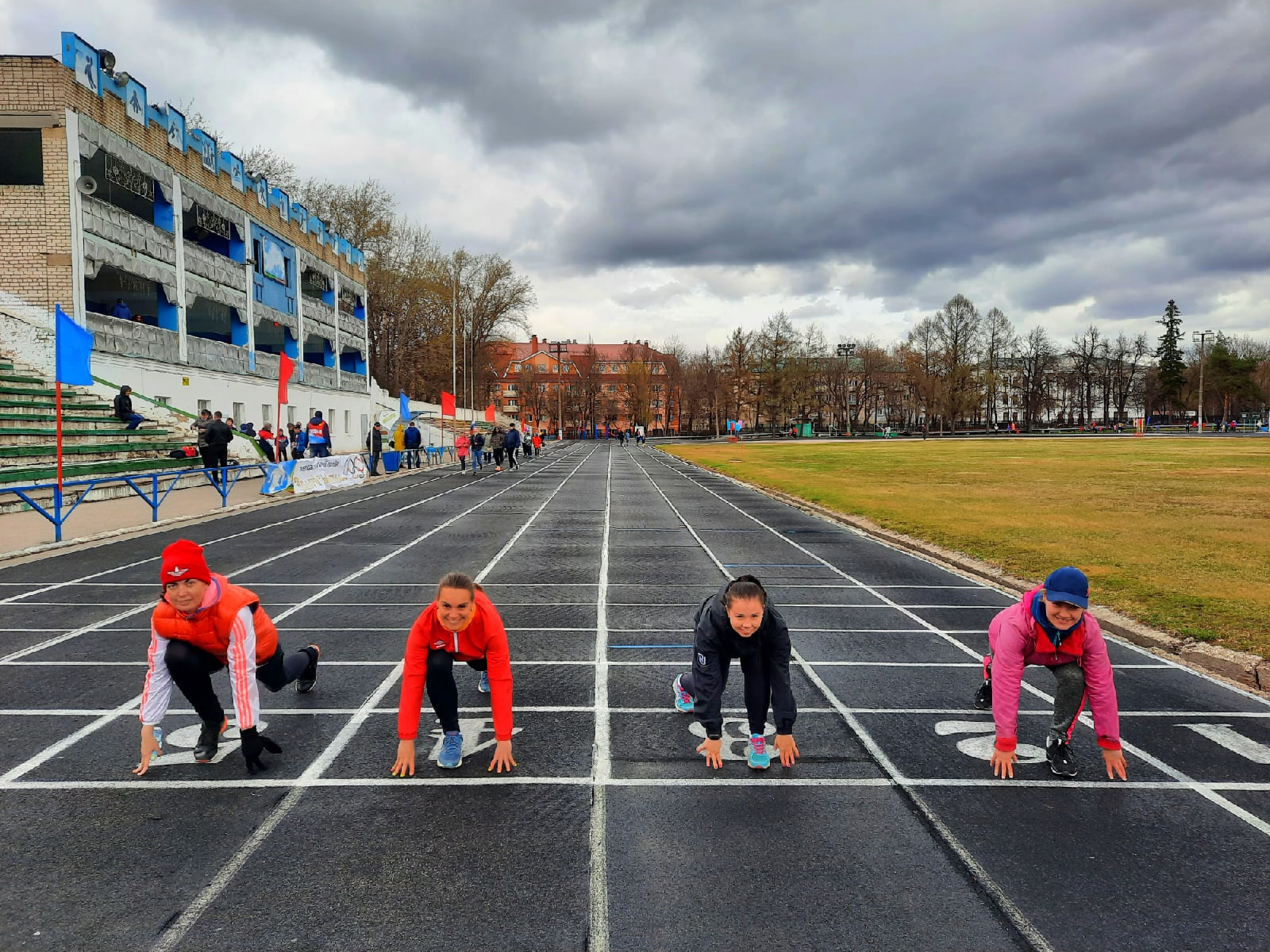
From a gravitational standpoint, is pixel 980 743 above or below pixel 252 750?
below

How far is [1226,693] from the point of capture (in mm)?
6129

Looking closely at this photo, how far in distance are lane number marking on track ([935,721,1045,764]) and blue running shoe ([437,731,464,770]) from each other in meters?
3.09

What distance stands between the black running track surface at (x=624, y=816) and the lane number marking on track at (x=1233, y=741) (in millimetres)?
27

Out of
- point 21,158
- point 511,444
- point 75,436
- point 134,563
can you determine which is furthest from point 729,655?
point 511,444

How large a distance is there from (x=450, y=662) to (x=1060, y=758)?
357 cm

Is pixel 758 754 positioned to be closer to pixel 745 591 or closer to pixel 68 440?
pixel 745 591

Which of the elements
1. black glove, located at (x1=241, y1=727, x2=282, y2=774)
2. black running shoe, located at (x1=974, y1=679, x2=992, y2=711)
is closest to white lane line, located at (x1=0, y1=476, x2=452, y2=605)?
black glove, located at (x1=241, y1=727, x2=282, y2=774)

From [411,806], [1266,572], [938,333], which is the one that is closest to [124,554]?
[411,806]

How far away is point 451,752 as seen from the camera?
4.56m

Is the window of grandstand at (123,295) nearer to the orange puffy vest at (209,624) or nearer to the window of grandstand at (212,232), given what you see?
the window of grandstand at (212,232)

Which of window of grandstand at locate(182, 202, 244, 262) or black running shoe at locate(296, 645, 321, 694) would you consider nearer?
black running shoe at locate(296, 645, 321, 694)

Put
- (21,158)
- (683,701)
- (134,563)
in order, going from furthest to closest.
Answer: (21,158) → (134,563) → (683,701)

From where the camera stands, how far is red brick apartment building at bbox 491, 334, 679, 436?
116 meters

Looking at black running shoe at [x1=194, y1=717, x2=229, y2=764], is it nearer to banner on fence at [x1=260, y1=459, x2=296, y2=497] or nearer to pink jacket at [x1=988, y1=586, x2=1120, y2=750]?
pink jacket at [x1=988, y1=586, x2=1120, y2=750]
